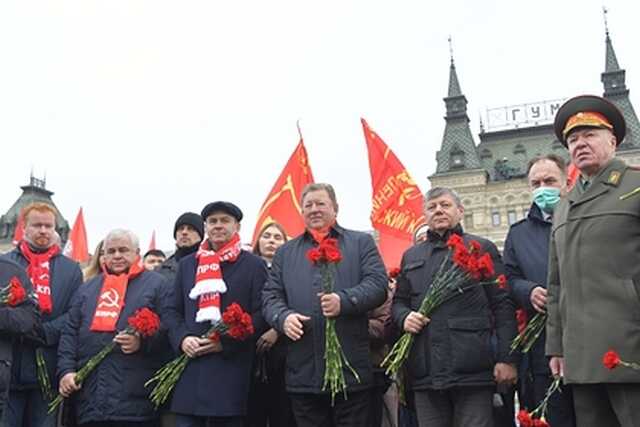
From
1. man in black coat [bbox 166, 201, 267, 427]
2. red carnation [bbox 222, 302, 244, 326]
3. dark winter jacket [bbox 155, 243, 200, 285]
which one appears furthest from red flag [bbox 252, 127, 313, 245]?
red carnation [bbox 222, 302, 244, 326]

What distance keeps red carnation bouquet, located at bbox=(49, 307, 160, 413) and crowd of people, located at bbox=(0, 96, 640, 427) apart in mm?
39

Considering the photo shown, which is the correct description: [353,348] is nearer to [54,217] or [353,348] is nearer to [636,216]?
[636,216]

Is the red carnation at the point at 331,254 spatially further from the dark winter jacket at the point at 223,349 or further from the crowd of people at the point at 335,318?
the dark winter jacket at the point at 223,349

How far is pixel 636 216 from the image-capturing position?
109 inches

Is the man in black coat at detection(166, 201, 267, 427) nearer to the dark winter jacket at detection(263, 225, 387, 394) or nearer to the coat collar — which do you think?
the dark winter jacket at detection(263, 225, 387, 394)

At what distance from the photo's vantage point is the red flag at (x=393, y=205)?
854cm

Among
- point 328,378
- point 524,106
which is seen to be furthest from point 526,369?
point 524,106

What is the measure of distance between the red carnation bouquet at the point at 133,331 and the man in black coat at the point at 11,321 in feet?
1.35

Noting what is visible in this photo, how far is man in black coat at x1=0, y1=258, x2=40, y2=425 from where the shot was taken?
3751mm

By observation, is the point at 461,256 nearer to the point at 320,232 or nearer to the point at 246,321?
the point at 320,232

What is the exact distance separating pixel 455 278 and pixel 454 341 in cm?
36

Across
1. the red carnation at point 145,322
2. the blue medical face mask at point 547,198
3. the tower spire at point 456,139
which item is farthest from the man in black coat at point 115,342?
the tower spire at point 456,139

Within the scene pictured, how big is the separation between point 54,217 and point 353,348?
2710mm

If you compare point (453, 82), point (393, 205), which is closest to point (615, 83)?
point (453, 82)
